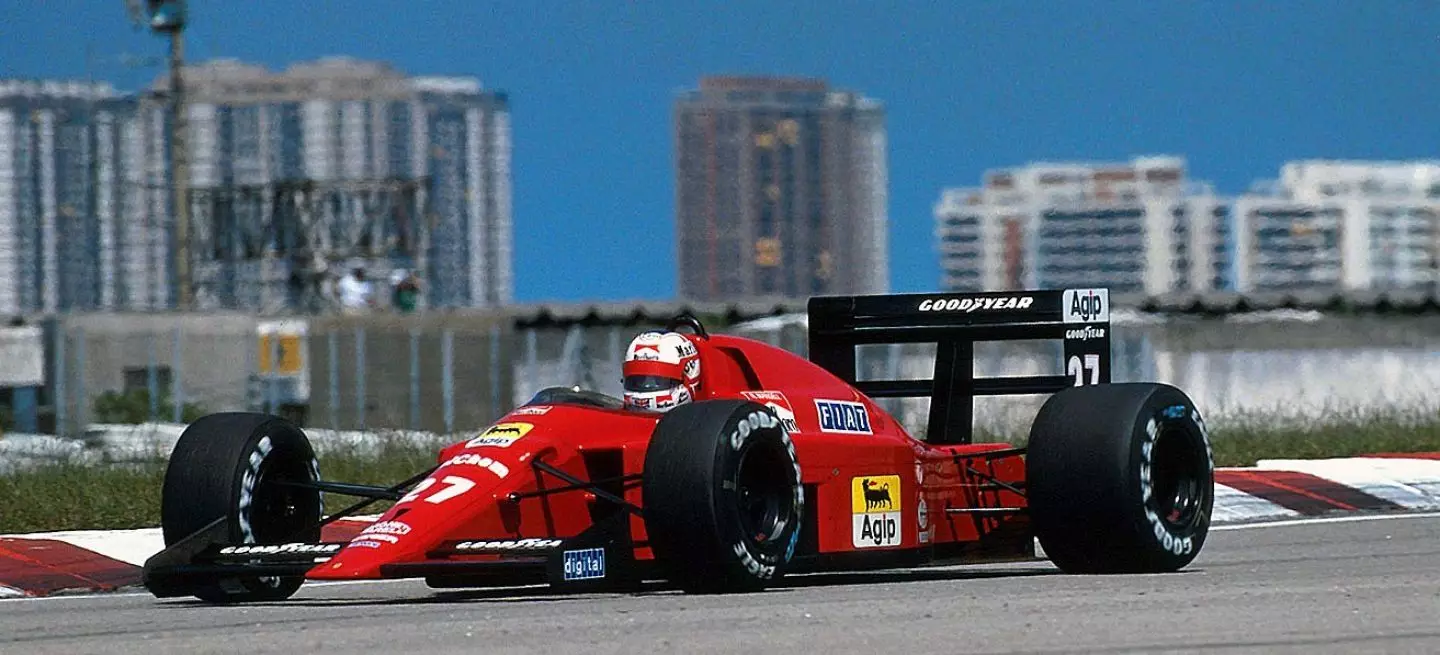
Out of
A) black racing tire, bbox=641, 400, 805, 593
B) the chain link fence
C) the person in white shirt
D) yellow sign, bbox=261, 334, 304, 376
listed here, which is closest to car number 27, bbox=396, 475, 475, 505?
black racing tire, bbox=641, 400, 805, 593

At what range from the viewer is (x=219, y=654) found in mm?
7754

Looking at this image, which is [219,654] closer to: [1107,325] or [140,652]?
[140,652]

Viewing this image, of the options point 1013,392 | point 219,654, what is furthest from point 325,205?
point 219,654

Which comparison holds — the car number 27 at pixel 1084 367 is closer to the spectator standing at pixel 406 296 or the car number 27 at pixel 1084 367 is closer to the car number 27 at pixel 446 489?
the car number 27 at pixel 446 489

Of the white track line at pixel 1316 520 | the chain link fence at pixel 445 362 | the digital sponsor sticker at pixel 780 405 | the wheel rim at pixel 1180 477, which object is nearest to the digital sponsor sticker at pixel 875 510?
the digital sponsor sticker at pixel 780 405

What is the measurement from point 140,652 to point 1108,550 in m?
4.41

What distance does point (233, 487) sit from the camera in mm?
10281

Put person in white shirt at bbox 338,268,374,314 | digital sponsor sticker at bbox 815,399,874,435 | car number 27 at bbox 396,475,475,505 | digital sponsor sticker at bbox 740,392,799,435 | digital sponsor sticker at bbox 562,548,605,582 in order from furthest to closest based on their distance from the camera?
person in white shirt at bbox 338,268,374,314 < digital sponsor sticker at bbox 815,399,874,435 < digital sponsor sticker at bbox 740,392,799,435 < car number 27 at bbox 396,475,475,505 < digital sponsor sticker at bbox 562,548,605,582

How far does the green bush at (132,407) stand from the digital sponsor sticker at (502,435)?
31.1 metres

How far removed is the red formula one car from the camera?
31.1 feet

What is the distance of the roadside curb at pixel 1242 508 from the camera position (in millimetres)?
11986

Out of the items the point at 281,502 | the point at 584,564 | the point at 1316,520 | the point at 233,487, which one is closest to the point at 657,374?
the point at 584,564

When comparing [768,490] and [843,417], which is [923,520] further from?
[768,490]

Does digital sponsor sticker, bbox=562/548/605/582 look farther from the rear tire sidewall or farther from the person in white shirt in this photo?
the person in white shirt
